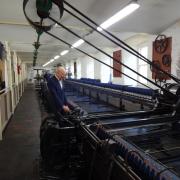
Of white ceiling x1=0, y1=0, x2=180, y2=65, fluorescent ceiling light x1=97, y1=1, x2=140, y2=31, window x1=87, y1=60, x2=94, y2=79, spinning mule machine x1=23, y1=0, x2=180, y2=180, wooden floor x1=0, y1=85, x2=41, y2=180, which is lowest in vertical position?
wooden floor x1=0, y1=85, x2=41, y2=180

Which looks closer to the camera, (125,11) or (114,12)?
(125,11)

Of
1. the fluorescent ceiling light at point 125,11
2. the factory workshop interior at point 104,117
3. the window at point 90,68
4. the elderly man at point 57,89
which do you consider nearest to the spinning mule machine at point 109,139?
the factory workshop interior at point 104,117

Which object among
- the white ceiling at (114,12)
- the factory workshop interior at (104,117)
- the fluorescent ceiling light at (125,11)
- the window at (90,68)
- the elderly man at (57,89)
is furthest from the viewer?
the window at (90,68)

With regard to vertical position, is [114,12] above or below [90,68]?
above

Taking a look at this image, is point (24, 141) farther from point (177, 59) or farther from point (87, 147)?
point (177, 59)

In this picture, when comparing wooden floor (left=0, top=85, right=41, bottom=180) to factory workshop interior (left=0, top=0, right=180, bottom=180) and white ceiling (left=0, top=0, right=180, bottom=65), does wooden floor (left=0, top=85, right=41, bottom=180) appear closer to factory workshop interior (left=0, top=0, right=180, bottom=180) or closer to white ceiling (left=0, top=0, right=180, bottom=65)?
factory workshop interior (left=0, top=0, right=180, bottom=180)

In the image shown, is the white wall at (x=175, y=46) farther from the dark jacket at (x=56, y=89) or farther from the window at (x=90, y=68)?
the window at (x=90, y=68)

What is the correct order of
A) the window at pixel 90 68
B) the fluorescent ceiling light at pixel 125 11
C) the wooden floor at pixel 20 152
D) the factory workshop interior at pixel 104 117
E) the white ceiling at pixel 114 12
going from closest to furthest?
the factory workshop interior at pixel 104 117, the wooden floor at pixel 20 152, the fluorescent ceiling light at pixel 125 11, the white ceiling at pixel 114 12, the window at pixel 90 68

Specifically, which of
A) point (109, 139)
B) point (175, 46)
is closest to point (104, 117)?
point (109, 139)

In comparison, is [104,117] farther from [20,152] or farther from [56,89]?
[20,152]

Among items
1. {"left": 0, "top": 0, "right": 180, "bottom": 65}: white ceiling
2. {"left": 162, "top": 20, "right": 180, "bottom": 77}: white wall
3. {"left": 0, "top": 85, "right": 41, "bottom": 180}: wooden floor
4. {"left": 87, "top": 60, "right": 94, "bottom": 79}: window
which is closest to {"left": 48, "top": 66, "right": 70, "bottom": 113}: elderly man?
{"left": 0, "top": 85, "right": 41, "bottom": 180}: wooden floor

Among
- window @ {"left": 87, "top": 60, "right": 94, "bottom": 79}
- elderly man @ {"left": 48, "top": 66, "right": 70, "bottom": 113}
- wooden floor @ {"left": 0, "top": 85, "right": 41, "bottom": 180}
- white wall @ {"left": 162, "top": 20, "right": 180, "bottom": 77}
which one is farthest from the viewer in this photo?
window @ {"left": 87, "top": 60, "right": 94, "bottom": 79}

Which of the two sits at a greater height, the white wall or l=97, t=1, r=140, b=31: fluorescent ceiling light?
l=97, t=1, r=140, b=31: fluorescent ceiling light

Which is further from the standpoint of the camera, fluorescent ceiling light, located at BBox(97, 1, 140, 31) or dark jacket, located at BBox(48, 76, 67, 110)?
fluorescent ceiling light, located at BBox(97, 1, 140, 31)
